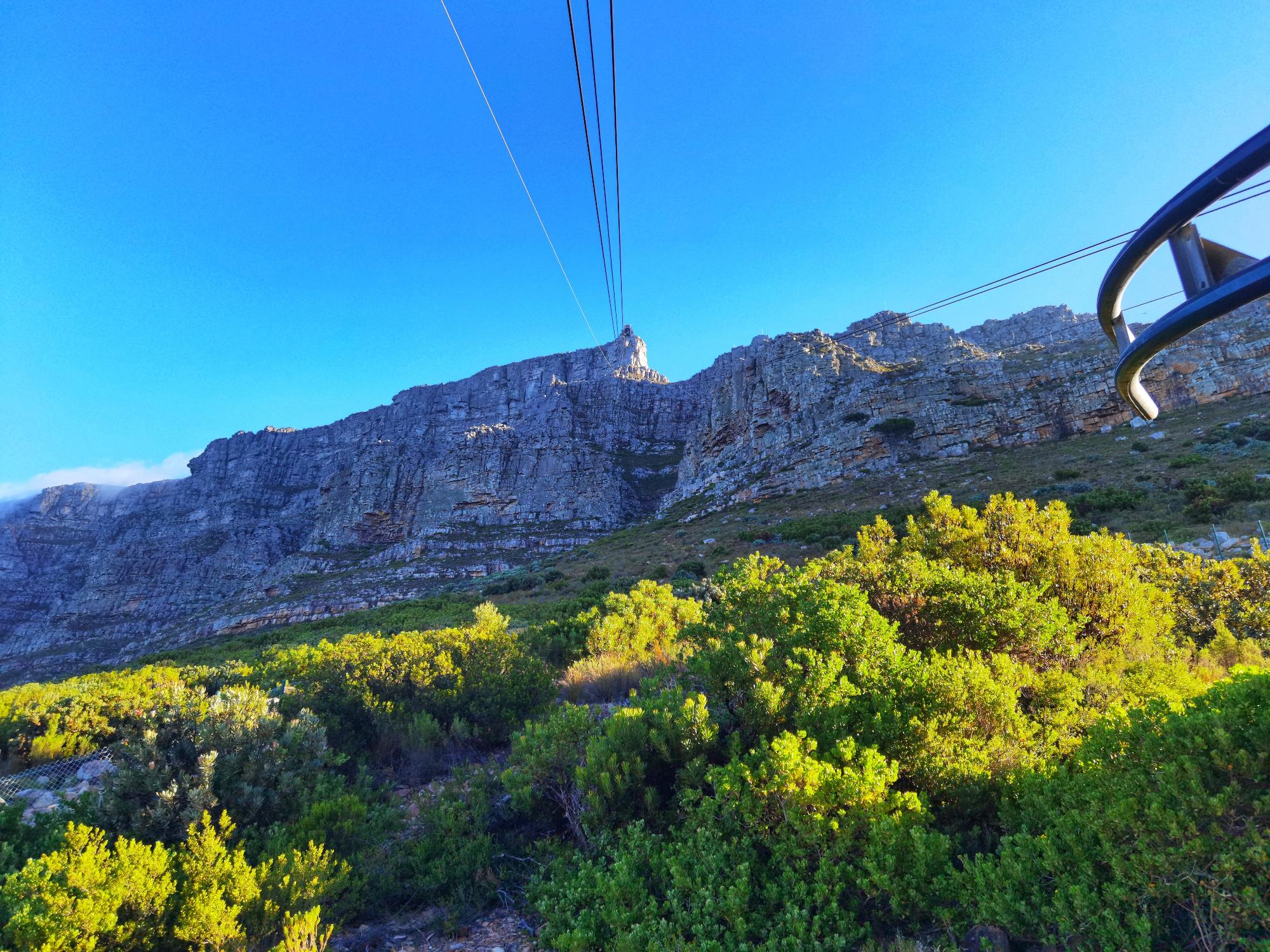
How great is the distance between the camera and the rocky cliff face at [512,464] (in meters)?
35.1

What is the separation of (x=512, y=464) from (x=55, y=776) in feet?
214

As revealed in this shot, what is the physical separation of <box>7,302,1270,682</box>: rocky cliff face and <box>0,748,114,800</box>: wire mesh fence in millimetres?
15023

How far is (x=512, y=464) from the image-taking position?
7019 cm

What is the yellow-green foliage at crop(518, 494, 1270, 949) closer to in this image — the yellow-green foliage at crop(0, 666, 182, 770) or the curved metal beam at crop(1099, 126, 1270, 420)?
the curved metal beam at crop(1099, 126, 1270, 420)

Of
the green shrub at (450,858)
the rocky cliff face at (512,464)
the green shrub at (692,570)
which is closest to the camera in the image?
the green shrub at (450,858)

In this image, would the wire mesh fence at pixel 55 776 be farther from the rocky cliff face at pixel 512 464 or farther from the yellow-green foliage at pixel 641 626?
the rocky cliff face at pixel 512 464

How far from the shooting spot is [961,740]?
360 centimetres

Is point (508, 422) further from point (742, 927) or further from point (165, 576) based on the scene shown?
point (742, 927)

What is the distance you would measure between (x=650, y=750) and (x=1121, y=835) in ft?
9.65

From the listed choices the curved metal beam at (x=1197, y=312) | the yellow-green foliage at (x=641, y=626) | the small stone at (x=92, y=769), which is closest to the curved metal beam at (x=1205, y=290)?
the curved metal beam at (x=1197, y=312)

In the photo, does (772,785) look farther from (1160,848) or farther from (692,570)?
(692,570)

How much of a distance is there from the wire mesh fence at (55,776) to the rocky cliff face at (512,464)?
15023 mm

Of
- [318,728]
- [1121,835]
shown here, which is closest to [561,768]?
[318,728]

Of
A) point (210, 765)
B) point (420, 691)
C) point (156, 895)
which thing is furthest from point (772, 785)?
point (420, 691)
